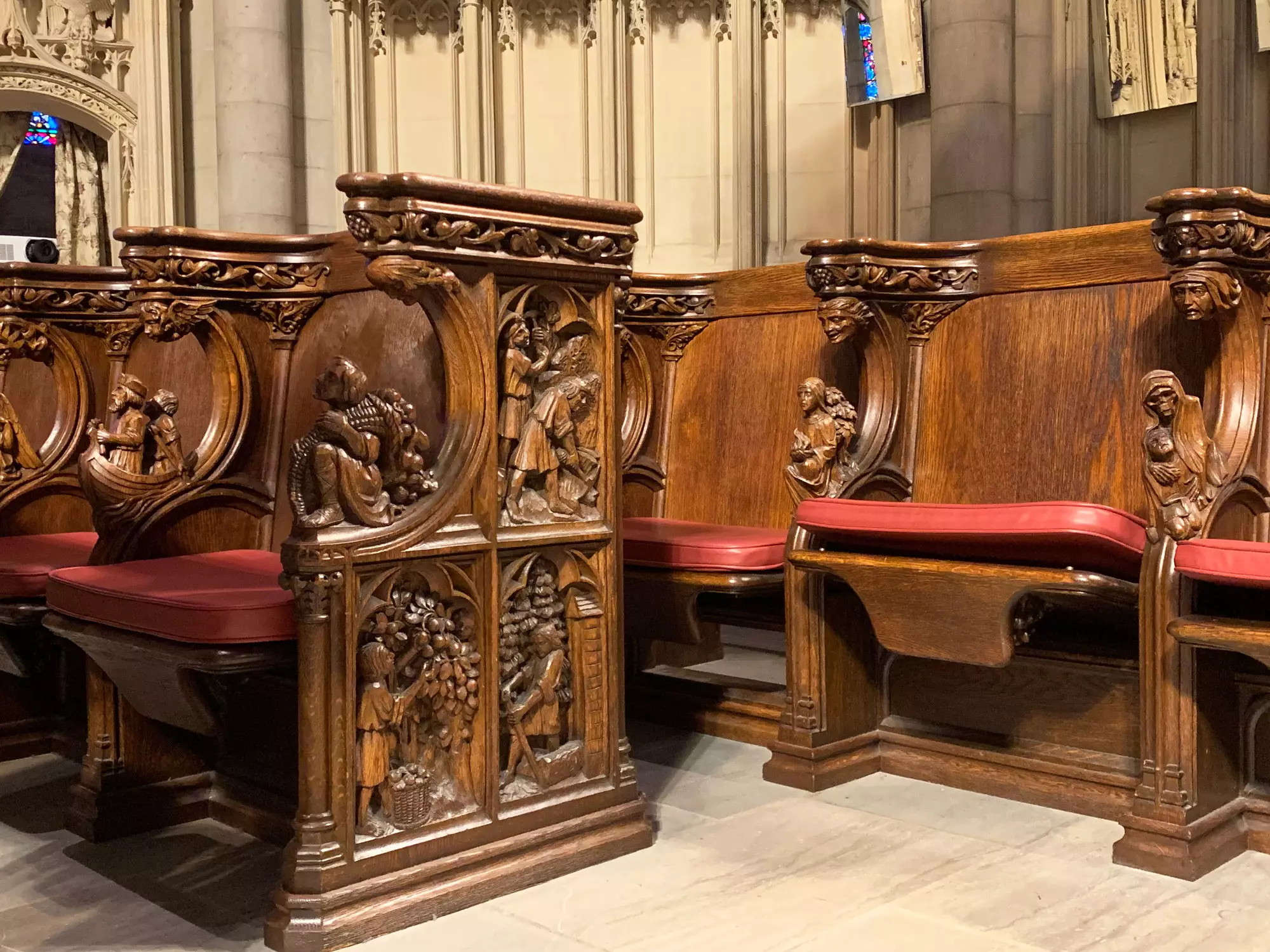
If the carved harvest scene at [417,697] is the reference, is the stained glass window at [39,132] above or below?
above

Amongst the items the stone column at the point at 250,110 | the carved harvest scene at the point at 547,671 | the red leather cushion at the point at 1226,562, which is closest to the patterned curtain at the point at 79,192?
the stone column at the point at 250,110

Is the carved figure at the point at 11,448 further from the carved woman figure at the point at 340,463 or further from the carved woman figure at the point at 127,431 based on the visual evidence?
the carved woman figure at the point at 340,463

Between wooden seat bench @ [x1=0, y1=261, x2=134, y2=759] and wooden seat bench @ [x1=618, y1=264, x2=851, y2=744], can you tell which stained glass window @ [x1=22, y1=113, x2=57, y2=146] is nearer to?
wooden seat bench @ [x1=0, y1=261, x2=134, y2=759]

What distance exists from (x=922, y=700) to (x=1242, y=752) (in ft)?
2.58

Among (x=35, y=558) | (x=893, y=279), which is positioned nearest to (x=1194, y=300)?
(x=893, y=279)

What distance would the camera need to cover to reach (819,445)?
3.21m

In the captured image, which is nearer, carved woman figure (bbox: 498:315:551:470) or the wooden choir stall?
the wooden choir stall

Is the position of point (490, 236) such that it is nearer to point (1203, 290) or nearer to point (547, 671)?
point (547, 671)

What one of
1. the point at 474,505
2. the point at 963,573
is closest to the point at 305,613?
the point at 474,505

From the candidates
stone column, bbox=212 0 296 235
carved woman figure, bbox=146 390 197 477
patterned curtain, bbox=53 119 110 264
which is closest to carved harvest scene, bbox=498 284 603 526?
carved woman figure, bbox=146 390 197 477

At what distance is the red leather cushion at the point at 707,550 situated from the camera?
3.26 metres

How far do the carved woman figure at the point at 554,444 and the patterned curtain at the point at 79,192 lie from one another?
708 centimetres

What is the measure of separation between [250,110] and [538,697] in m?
5.30

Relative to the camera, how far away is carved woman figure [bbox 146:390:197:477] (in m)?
2.97
